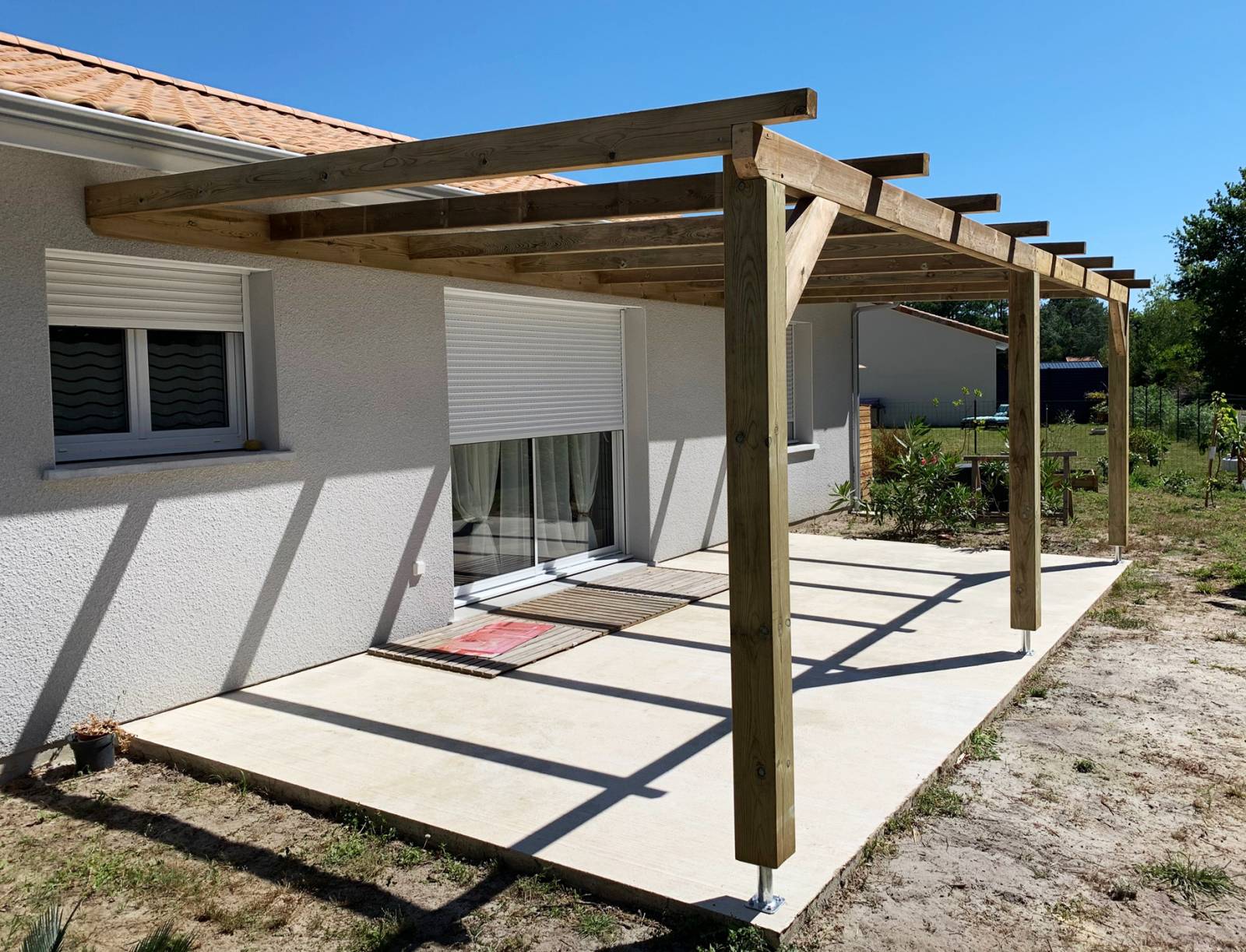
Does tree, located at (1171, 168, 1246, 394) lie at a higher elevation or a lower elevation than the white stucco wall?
higher

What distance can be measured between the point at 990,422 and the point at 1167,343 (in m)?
27.6

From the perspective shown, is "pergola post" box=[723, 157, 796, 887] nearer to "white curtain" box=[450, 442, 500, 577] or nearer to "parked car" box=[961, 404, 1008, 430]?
"white curtain" box=[450, 442, 500, 577]

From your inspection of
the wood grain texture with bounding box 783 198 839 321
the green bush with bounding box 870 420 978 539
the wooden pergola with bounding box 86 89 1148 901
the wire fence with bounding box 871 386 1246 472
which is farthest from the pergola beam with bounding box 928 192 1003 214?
the wire fence with bounding box 871 386 1246 472

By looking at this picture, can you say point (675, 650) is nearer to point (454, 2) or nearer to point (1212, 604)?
point (1212, 604)

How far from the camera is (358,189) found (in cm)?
414

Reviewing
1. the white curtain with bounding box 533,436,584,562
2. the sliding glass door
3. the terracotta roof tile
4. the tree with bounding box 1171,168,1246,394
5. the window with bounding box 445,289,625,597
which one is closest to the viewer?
the terracotta roof tile

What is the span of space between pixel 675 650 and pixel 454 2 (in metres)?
17.1

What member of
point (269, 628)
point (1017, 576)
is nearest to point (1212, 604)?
point (1017, 576)

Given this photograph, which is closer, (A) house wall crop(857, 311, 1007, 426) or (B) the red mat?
(B) the red mat

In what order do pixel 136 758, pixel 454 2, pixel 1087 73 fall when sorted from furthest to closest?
1. pixel 1087 73
2. pixel 454 2
3. pixel 136 758

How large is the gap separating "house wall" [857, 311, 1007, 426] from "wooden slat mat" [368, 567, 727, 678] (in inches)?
1216

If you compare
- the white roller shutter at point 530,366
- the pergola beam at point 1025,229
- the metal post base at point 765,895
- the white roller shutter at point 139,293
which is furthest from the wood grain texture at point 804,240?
the white roller shutter at point 530,366

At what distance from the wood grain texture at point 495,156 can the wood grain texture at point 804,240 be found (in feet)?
1.66

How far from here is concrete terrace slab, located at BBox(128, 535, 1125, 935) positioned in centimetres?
392
